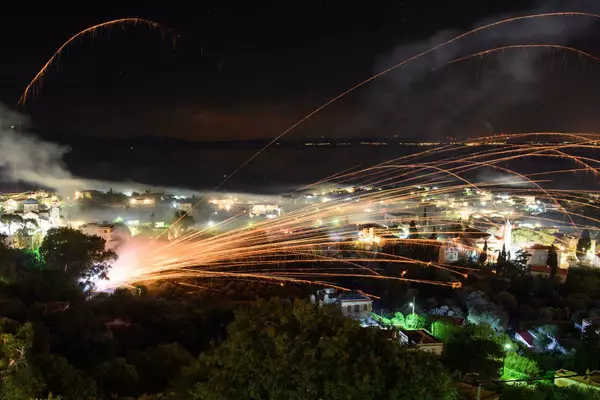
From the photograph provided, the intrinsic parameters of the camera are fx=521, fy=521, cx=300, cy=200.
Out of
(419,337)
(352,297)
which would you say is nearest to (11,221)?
(352,297)

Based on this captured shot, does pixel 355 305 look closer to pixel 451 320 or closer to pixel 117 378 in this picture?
pixel 451 320

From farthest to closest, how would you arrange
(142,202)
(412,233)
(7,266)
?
1. (142,202)
2. (412,233)
3. (7,266)

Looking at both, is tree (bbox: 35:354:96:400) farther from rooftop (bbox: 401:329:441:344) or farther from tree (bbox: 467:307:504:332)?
tree (bbox: 467:307:504:332)

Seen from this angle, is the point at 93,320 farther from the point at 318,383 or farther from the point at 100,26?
the point at 318,383

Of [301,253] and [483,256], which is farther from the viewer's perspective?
[483,256]

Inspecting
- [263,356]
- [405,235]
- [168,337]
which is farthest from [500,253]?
[263,356]
